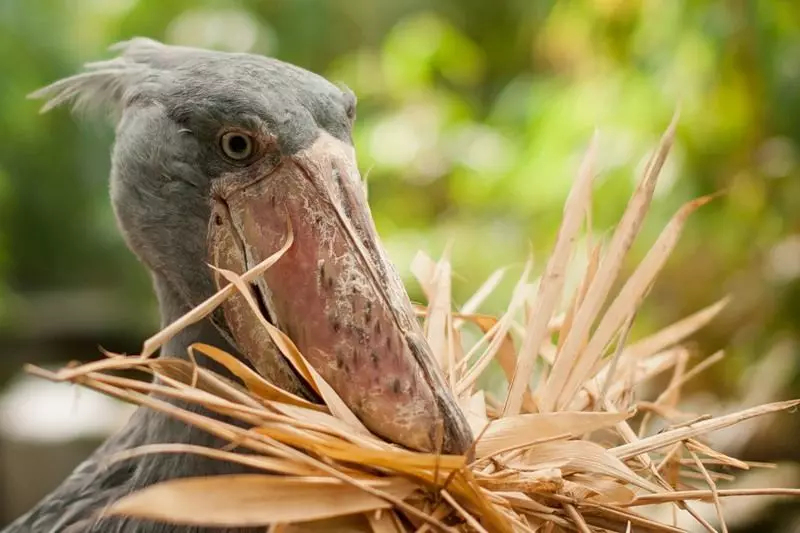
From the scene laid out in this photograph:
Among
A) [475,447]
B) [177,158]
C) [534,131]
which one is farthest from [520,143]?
[475,447]

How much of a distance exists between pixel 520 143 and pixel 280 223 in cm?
177

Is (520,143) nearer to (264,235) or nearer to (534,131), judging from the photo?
(534,131)

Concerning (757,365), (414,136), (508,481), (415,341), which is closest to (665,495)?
(508,481)

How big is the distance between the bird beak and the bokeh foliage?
2.10 ft

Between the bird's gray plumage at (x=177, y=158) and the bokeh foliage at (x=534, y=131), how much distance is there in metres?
0.45

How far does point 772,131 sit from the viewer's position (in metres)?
2.22

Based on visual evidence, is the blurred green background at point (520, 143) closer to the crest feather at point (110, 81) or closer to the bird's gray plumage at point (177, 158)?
the crest feather at point (110, 81)

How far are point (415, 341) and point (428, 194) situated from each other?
2.14 metres

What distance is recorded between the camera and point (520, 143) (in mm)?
2646

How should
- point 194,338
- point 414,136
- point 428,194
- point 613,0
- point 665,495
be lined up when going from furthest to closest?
point 428,194, point 414,136, point 613,0, point 194,338, point 665,495

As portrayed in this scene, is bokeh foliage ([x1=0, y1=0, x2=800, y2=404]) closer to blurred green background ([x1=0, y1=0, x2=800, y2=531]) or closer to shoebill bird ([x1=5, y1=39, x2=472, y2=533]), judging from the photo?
blurred green background ([x1=0, y1=0, x2=800, y2=531])

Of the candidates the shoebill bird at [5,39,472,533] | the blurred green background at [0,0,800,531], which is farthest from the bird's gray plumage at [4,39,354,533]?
the blurred green background at [0,0,800,531]

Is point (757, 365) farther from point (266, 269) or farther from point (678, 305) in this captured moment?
point (266, 269)

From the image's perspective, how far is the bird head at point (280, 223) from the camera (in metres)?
0.88
